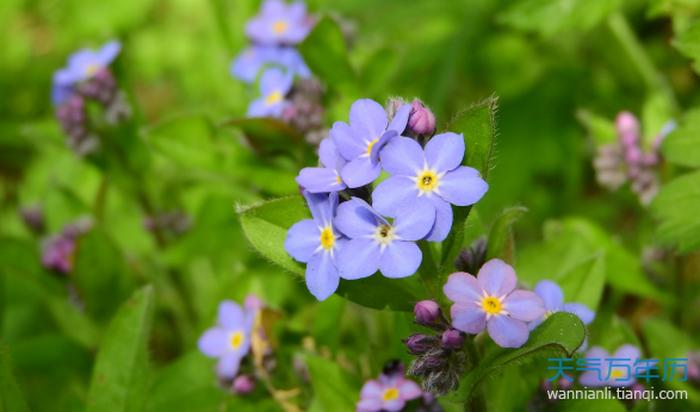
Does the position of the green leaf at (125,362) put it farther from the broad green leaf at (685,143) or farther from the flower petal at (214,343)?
the broad green leaf at (685,143)

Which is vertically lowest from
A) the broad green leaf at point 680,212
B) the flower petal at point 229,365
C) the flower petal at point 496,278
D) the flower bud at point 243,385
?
the flower bud at point 243,385

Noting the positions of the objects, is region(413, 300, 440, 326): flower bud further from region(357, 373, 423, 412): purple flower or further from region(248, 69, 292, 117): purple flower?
region(248, 69, 292, 117): purple flower

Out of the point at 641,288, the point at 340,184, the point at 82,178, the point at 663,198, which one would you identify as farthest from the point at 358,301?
the point at 82,178

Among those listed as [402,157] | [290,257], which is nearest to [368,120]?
[402,157]

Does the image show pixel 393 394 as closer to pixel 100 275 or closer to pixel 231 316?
pixel 231 316

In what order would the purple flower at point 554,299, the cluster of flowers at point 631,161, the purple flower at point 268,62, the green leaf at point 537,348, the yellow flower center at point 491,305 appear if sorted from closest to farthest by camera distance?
the green leaf at point 537,348 → the yellow flower center at point 491,305 → the purple flower at point 554,299 → the cluster of flowers at point 631,161 → the purple flower at point 268,62

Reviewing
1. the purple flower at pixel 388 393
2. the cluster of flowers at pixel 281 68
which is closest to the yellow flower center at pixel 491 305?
the purple flower at pixel 388 393

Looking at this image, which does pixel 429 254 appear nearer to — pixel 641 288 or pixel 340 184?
pixel 340 184
